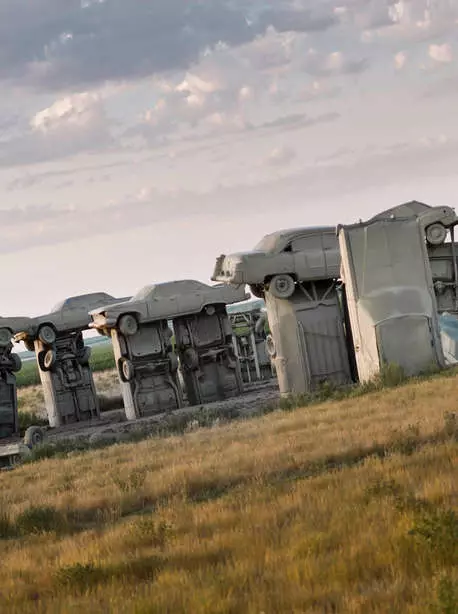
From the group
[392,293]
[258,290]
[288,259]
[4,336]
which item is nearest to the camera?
[392,293]

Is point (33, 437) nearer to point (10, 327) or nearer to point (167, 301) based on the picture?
point (167, 301)

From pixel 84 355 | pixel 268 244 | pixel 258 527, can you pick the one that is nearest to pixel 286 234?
pixel 268 244

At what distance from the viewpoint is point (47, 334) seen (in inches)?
1272

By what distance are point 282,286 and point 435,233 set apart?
399cm

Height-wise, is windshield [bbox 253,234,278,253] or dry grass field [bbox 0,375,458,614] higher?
windshield [bbox 253,234,278,253]

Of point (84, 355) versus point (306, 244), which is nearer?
point (306, 244)

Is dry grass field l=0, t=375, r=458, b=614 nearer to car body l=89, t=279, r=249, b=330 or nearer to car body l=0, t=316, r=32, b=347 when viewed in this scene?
car body l=89, t=279, r=249, b=330

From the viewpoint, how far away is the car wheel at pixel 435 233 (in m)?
22.4

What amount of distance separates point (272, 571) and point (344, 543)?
2.47 feet

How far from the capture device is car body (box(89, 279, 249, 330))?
93.7ft

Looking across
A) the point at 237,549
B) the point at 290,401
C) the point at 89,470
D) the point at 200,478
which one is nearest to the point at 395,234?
the point at 290,401

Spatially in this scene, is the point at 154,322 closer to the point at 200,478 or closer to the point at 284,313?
the point at 284,313

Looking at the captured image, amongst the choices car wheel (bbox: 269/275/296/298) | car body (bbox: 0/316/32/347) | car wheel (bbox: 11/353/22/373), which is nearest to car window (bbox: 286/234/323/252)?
car wheel (bbox: 269/275/296/298)

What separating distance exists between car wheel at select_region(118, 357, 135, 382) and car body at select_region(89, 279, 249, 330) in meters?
1.06
